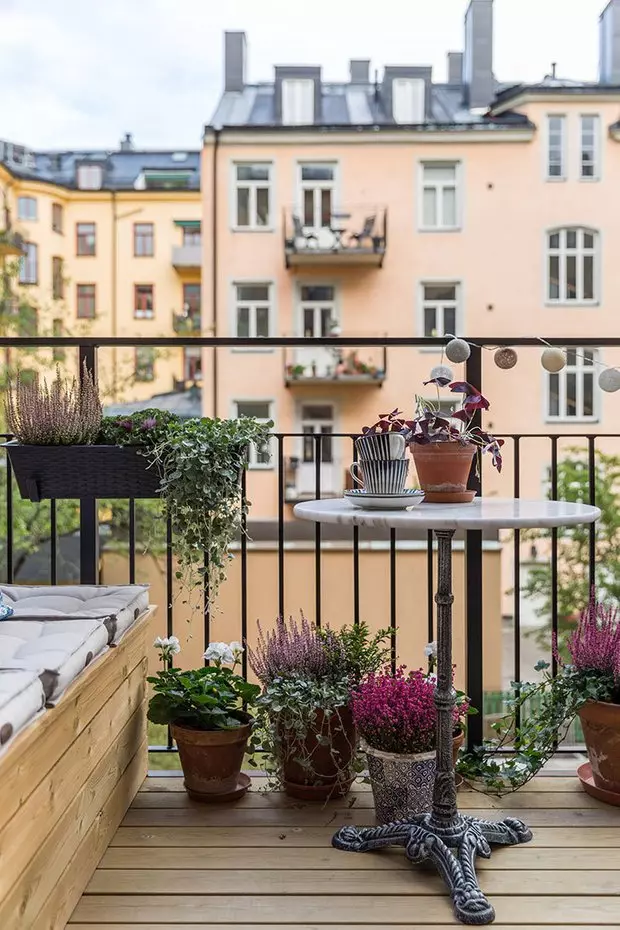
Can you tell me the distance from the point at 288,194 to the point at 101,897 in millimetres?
14176

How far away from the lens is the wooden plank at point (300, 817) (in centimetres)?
192

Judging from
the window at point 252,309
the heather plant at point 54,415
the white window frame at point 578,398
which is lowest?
the heather plant at point 54,415

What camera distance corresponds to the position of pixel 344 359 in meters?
14.3

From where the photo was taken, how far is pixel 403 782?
1.86 m

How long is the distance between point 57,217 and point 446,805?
1896 centimetres

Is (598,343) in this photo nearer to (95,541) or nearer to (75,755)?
(95,541)

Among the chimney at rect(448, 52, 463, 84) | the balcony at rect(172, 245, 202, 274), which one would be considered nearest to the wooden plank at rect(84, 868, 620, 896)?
the chimney at rect(448, 52, 463, 84)

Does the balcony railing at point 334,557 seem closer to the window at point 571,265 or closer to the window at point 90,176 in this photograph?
the window at point 571,265

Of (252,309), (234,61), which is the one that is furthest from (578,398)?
(234,61)

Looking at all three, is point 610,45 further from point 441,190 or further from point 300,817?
point 300,817

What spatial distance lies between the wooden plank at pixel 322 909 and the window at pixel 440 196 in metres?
14.2

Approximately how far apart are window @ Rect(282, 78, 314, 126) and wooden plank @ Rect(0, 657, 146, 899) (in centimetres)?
1435

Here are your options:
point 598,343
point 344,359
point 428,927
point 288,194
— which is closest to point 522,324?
point 344,359

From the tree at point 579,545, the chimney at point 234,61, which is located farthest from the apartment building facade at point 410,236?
the tree at point 579,545
